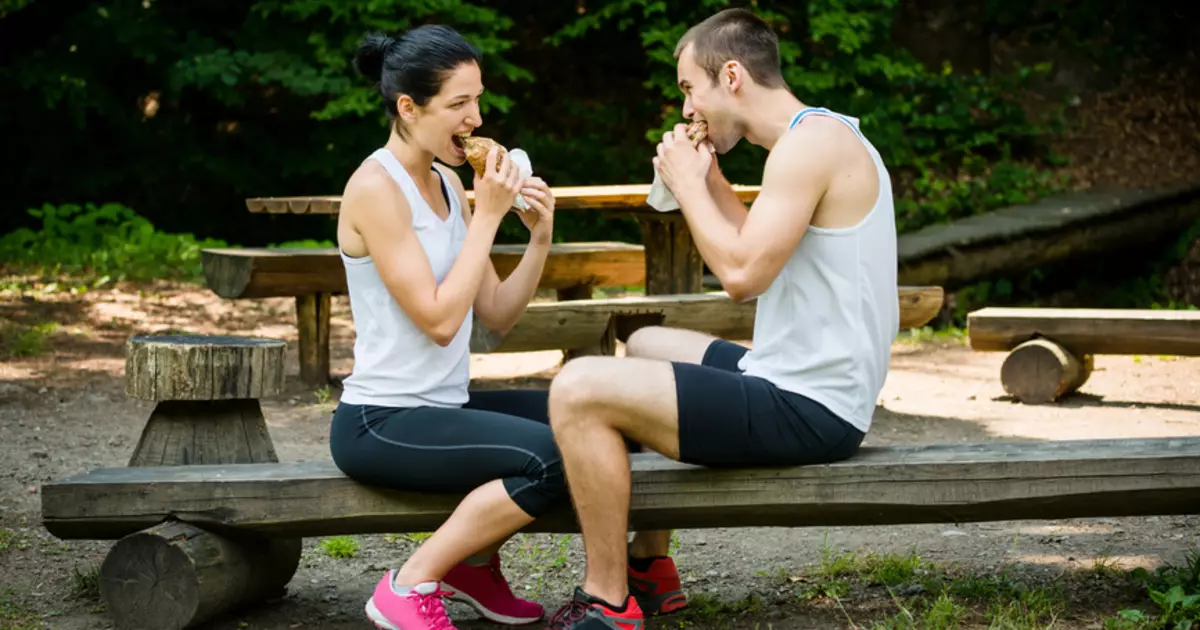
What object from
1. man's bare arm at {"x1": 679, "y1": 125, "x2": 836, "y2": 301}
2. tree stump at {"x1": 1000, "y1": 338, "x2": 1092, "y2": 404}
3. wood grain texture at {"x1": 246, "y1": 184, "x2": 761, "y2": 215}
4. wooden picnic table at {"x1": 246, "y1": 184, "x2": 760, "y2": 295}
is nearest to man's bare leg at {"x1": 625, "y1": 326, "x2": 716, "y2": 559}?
man's bare arm at {"x1": 679, "y1": 125, "x2": 836, "y2": 301}

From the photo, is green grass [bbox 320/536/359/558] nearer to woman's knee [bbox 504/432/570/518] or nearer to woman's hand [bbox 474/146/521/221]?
woman's knee [bbox 504/432/570/518]

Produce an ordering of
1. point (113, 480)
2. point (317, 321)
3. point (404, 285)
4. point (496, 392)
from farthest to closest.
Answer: point (317, 321), point (496, 392), point (113, 480), point (404, 285)

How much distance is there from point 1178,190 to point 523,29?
6.37 metres

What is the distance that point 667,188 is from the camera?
345 cm

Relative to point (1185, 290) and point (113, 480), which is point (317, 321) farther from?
point (1185, 290)

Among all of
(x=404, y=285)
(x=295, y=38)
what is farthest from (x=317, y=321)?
(x=295, y=38)

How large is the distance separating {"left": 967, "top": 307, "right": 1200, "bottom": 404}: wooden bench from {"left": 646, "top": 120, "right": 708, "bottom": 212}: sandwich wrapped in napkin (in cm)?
406

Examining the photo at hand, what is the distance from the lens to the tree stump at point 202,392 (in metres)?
3.60

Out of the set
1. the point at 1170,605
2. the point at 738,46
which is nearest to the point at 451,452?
the point at 738,46

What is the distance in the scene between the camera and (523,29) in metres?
13.3

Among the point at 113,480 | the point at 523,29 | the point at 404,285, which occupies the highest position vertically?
the point at 523,29

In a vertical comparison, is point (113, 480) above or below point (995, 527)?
above

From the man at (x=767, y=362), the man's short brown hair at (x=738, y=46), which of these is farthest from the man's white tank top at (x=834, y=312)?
the man's short brown hair at (x=738, y=46)

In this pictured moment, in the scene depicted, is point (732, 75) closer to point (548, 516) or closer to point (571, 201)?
point (548, 516)
